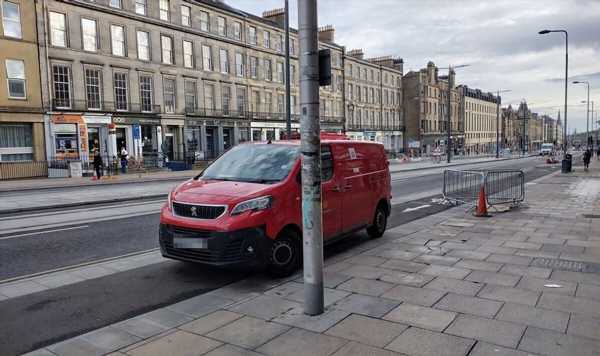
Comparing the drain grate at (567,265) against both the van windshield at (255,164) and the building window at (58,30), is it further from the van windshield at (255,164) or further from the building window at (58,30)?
the building window at (58,30)

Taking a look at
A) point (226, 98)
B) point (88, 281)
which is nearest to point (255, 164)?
point (88, 281)

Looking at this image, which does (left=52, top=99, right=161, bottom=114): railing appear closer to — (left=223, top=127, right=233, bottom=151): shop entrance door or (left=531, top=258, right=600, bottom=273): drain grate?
(left=223, top=127, right=233, bottom=151): shop entrance door

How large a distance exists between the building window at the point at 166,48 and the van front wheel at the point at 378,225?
35.0 meters

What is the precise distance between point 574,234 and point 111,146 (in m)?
32.8

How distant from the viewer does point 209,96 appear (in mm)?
43719

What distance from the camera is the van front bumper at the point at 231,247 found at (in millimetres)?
5613

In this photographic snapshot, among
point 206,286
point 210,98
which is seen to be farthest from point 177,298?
point 210,98

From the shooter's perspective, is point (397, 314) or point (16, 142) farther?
point (16, 142)

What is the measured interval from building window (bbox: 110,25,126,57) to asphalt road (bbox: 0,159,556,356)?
2788 centimetres

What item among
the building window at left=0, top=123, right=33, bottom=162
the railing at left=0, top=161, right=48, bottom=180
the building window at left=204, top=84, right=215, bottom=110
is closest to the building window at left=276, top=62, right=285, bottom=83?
the building window at left=204, top=84, right=215, bottom=110

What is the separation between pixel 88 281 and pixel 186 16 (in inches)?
1541

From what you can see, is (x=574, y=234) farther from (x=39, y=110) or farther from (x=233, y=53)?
(x=233, y=53)

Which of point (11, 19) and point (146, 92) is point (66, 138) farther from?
point (11, 19)

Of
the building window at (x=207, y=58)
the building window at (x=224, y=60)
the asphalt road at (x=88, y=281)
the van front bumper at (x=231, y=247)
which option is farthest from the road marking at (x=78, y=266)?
the building window at (x=224, y=60)
